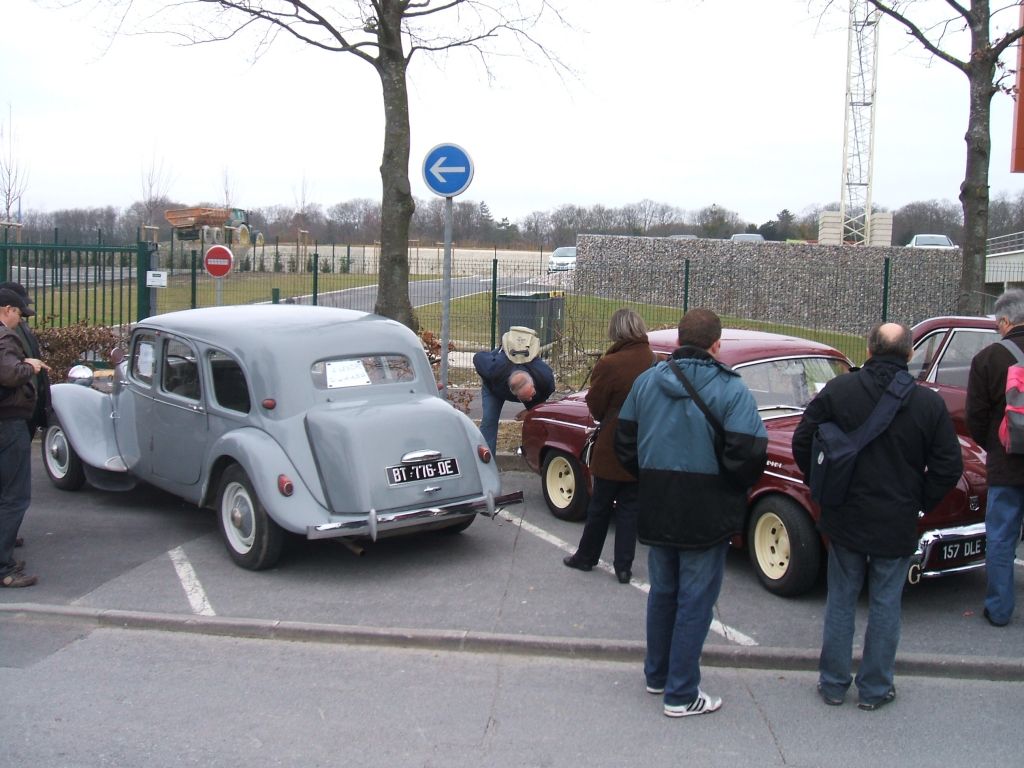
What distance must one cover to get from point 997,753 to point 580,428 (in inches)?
154

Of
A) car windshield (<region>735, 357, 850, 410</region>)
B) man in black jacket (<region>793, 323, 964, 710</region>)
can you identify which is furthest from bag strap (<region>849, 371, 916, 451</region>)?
car windshield (<region>735, 357, 850, 410</region>)

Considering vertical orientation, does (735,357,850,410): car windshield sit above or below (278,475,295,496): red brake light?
above

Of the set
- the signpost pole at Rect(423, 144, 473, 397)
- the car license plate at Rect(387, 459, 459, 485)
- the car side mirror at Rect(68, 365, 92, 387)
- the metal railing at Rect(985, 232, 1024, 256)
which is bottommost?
the car license plate at Rect(387, 459, 459, 485)

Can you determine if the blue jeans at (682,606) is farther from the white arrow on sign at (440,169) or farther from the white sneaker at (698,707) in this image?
the white arrow on sign at (440,169)

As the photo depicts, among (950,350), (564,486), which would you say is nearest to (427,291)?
(564,486)

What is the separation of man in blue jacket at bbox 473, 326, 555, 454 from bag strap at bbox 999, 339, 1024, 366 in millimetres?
3527

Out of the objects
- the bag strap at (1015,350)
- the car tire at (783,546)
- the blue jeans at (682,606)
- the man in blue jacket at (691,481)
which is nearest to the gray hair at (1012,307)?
the bag strap at (1015,350)

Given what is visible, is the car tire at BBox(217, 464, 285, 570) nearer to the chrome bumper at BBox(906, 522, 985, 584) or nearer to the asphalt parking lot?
the asphalt parking lot

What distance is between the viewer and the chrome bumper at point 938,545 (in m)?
5.47

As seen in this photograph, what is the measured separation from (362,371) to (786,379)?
120 inches

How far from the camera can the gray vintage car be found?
20.6 feet

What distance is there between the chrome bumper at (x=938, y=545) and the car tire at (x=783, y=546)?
1.84 ft

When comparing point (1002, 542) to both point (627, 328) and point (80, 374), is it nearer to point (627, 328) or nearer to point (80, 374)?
point (627, 328)

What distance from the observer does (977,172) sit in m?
12.7
